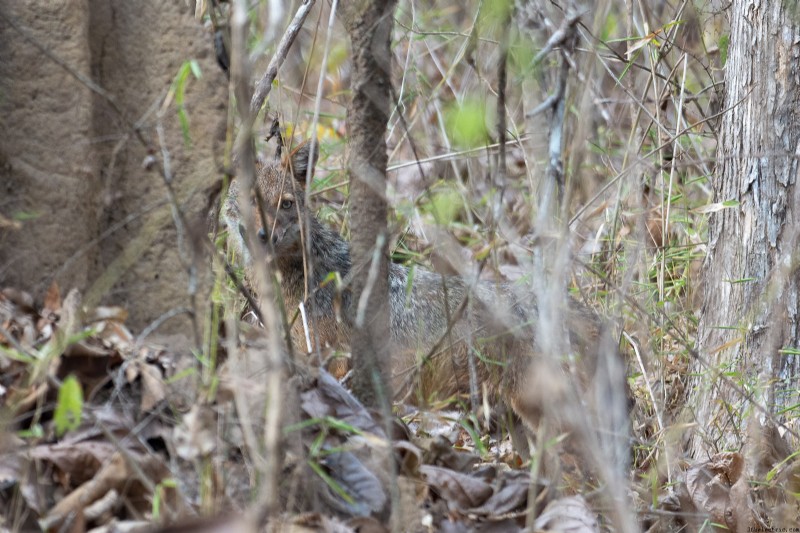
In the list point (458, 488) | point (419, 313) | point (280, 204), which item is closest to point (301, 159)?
point (280, 204)

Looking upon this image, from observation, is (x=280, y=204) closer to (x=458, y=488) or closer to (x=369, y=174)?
(x=369, y=174)

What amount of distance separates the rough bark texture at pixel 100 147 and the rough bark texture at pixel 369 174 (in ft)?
1.52

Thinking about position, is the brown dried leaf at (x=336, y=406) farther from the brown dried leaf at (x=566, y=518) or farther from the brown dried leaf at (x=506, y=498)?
the brown dried leaf at (x=566, y=518)

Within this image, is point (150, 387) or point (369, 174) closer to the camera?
point (150, 387)

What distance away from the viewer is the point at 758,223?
4.34 m

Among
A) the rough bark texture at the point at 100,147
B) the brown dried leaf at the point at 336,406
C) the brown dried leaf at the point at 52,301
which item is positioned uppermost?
the rough bark texture at the point at 100,147

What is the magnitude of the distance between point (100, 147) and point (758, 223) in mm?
2850

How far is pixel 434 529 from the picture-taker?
2.72 m

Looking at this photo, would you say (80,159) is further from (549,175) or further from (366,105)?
(549,175)

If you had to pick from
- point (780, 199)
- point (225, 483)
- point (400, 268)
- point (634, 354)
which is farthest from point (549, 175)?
point (400, 268)

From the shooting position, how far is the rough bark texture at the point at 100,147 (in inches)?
114

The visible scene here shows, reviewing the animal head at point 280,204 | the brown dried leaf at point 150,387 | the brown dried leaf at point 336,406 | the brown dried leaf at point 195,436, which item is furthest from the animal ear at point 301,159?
the brown dried leaf at point 195,436

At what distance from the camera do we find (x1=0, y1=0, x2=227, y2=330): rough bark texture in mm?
2895

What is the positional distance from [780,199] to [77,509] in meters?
3.24
